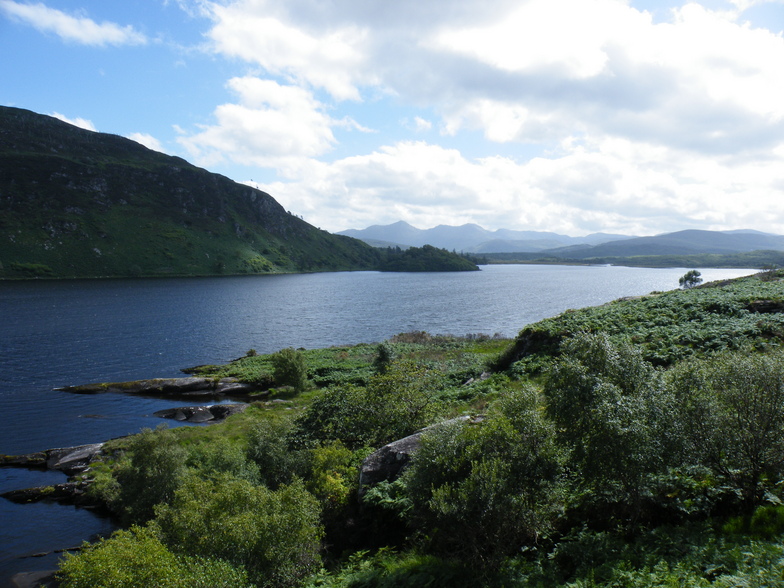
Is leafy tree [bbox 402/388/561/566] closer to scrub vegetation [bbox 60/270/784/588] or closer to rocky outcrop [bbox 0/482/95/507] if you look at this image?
scrub vegetation [bbox 60/270/784/588]

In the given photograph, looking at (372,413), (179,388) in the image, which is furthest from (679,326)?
(179,388)

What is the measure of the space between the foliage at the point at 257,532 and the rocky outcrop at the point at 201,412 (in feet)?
120

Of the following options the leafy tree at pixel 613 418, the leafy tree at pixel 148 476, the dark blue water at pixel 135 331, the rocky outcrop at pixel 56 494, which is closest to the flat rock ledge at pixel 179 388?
the dark blue water at pixel 135 331

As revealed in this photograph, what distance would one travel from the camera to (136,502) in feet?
94.1

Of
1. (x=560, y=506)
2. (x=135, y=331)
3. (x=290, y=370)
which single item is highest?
(x=560, y=506)

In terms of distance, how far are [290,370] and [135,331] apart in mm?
51424

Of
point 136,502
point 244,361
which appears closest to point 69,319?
point 244,361

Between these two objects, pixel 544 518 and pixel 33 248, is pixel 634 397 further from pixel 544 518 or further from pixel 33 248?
pixel 33 248

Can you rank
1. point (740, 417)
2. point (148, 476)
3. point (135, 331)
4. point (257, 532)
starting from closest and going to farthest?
point (740, 417)
point (257, 532)
point (148, 476)
point (135, 331)

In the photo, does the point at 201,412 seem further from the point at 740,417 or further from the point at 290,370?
the point at 740,417

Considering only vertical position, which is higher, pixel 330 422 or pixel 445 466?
pixel 445 466

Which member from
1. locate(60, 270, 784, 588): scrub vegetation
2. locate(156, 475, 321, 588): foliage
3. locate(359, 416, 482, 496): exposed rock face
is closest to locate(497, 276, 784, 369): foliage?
locate(60, 270, 784, 588): scrub vegetation

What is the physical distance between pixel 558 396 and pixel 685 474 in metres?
5.79

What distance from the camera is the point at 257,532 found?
49.1 ft
